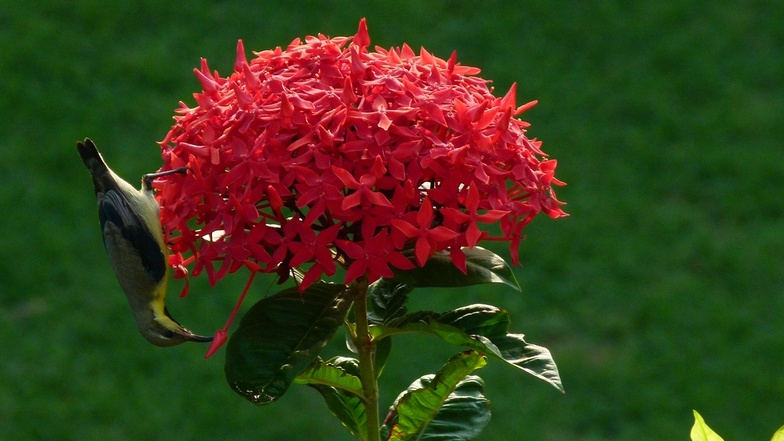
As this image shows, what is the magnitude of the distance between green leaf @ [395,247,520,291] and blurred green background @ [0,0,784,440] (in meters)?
2.70

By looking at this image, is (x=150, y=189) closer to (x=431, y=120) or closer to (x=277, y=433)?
(x=431, y=120)

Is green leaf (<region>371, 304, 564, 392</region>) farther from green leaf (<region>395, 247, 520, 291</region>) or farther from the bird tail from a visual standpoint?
the bird tail

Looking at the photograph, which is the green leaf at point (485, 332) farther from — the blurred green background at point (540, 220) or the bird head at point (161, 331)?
the blurred green background at point (540, 220)

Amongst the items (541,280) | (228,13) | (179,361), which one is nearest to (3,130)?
(228,13)

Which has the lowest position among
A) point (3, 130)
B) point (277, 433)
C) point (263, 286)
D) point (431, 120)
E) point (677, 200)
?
point (277, 433)

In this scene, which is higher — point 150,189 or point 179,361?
point 150,189

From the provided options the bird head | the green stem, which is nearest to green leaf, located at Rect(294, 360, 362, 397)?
the green stem

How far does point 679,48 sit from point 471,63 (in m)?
1.27

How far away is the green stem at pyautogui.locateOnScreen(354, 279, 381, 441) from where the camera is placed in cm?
213

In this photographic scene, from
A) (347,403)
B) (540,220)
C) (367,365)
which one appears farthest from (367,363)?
(540,220)

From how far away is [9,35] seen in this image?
667 centimetres

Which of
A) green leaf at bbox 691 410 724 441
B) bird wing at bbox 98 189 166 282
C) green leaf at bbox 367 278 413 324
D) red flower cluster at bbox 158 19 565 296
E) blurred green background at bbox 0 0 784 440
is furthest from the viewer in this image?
blurred green background at bbox 0 0 784 440

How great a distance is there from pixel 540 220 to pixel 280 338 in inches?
149

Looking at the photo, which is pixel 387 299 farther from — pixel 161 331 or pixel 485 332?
pixel 161 331
